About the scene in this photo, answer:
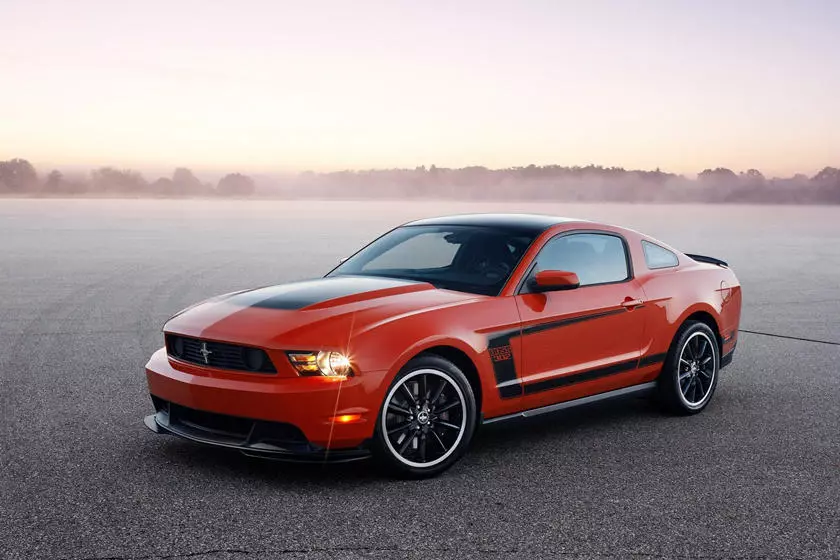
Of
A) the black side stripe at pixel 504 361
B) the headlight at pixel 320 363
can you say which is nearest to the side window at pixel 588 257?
the black side stripe at pixel 504 361

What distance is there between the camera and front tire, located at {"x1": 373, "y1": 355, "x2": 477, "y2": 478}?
5484 millimetres

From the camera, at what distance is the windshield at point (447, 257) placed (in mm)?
6430

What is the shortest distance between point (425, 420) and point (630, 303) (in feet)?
7.02

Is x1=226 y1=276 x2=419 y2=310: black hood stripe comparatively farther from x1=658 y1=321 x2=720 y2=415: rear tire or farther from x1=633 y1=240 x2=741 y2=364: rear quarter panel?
x1=658 y1=321 x2=720 y2=415: rear tire

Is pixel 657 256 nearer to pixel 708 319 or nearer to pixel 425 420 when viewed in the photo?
pixel 708 319

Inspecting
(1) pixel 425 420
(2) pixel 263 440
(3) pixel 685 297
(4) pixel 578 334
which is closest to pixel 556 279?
(4) pixel 578 334

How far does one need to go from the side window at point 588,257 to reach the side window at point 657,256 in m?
0.28

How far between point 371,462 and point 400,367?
0.58 metres

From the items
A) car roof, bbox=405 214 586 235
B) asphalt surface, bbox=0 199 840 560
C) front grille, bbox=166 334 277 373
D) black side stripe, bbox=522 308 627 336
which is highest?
car roof, bbox=405 214 586 235

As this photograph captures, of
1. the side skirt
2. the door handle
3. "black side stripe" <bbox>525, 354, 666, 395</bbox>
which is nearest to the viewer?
the side skirt

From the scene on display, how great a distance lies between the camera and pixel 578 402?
6.67 m

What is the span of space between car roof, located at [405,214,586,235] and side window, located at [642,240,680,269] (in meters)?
0.75

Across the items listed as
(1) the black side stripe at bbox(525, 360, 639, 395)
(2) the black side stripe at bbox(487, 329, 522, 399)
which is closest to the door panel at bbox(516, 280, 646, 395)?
(1) the black side stripe at bbox(525, 360, 639, 395)

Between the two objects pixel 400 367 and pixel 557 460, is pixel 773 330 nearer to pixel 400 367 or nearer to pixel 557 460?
pixel 557 460
